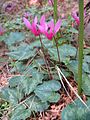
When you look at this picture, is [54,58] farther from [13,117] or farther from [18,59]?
[13,117]

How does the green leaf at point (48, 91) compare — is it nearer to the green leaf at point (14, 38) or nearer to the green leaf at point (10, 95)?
the green leaf at point (10, 95)

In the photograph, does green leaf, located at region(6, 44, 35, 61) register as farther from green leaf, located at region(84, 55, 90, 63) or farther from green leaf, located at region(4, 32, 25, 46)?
green leaf, located at region(84, 55, 90, 63)

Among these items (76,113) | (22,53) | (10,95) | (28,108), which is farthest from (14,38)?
(76,113)

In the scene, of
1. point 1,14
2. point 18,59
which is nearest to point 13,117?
point 18,59

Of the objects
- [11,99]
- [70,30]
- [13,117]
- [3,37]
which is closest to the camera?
[13,117]

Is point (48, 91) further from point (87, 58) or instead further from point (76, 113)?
point (87, 58)

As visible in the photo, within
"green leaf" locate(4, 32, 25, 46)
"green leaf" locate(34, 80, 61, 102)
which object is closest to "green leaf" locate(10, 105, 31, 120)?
"green leaf" locate(34, 80, 61, 102)
